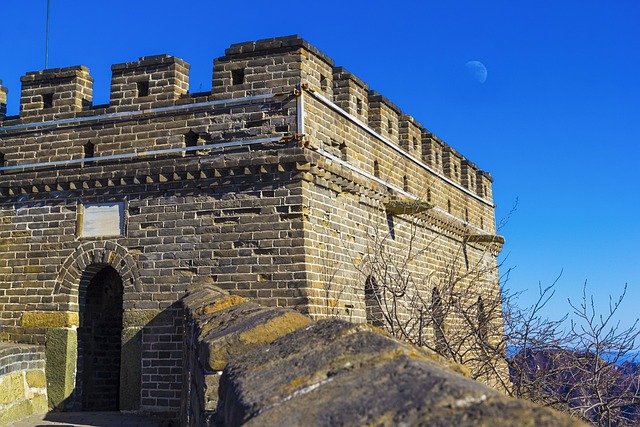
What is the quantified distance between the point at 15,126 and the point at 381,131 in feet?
21.3

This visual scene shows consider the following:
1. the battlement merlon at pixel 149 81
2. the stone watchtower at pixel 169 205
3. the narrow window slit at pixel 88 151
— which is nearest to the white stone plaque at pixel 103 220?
the stone watchtower at pixel 169 205

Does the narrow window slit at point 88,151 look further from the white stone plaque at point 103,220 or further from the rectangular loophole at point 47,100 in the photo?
the rectangular loophole at point 47,100

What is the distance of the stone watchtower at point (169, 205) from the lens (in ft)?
32.1

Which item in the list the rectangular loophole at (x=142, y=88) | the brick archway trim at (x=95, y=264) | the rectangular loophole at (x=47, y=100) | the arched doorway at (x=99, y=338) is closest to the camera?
the brick archway trim at (x=95, y=264)

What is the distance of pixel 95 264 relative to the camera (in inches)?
423

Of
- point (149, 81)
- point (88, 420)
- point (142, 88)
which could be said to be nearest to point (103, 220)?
point (142, 88)

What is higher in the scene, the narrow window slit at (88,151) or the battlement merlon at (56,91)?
the battlement merlon at (56,91)

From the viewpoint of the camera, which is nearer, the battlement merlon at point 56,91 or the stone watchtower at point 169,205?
the stone watchtower at point 169,205

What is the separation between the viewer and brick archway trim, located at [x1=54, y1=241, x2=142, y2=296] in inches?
409

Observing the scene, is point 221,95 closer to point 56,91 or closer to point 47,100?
point 56,91

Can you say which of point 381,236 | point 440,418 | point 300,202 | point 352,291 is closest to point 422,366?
point 440,418

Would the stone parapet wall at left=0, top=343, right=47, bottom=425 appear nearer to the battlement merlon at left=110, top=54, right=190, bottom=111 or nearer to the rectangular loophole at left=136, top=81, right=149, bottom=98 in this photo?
the battlement merlon at left=110, top=54, right=190, bottom=111

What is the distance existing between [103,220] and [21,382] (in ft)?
8.86

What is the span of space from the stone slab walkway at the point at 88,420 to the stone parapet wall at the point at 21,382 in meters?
0.16
